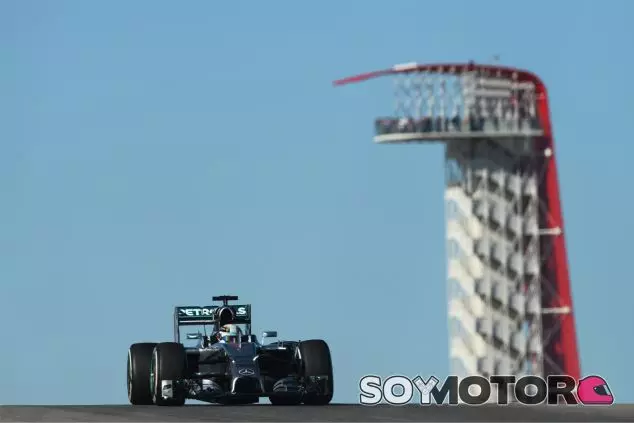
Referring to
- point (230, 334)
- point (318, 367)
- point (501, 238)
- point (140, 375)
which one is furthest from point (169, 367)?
point (501, 238)

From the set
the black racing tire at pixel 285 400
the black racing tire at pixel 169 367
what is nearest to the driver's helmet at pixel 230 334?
the black racing tire at pixel 285 400

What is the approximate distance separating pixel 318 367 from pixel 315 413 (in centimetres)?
653

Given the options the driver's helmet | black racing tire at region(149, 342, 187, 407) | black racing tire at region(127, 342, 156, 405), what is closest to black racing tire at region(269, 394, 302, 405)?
the driver's helmet

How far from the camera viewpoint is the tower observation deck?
153 metres

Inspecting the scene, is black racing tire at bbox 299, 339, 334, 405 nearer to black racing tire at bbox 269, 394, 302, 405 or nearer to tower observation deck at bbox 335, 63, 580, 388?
black racing tire at bbox 269, 394, 302, 405

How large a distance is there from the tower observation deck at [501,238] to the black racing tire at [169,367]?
9579cm

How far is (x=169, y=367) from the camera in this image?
183 feet

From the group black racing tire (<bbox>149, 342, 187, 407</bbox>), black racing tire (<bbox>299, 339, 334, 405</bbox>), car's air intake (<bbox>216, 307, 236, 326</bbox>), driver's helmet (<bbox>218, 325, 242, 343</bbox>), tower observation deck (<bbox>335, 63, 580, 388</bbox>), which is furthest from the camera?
tower observation deck (<bbox>335, 63, 580, 388</bbox>)

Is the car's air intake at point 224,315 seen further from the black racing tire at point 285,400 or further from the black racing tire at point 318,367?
the black racing tire at point 318,367

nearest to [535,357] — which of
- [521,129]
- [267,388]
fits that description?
[521,129]

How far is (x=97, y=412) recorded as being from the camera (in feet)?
167

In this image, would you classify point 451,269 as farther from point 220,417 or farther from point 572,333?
point 220,417

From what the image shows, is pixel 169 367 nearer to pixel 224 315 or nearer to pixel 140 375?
pixel 140 375

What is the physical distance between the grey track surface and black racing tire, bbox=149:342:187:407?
84cm
